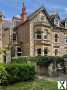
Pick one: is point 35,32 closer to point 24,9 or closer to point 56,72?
point 24,9

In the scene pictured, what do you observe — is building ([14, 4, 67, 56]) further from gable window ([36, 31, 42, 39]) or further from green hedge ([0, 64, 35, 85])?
green hedge ([0, 64, 35, 85])

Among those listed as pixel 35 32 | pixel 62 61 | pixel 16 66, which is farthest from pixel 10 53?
pixel 16 66

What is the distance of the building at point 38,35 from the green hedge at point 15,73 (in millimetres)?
13731

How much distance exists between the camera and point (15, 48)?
44719 mm

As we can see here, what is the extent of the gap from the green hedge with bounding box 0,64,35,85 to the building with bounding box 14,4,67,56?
1373 cm

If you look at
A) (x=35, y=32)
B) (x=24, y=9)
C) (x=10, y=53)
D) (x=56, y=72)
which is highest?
(x=24, y=9)

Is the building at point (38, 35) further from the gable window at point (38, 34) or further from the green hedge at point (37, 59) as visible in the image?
the green hedge at point (37, 59)

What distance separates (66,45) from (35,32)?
351 inches

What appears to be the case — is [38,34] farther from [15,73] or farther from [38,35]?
[15,73]

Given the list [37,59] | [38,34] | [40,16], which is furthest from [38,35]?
[37,59]

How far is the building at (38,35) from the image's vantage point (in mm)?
44156

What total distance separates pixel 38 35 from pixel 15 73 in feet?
56.5

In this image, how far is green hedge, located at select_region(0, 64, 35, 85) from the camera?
91.6ft

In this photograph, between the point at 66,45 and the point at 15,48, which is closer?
the point at 15,48
